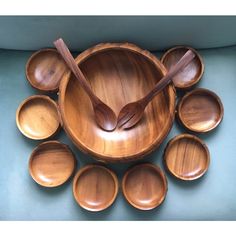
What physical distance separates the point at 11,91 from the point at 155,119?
492 mm

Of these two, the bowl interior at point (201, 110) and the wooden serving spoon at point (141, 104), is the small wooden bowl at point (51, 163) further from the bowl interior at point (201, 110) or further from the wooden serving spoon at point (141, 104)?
the bowl interior at point (201, 110)

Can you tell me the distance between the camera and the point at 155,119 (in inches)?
42.9

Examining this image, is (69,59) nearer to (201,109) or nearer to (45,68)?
(45,68)

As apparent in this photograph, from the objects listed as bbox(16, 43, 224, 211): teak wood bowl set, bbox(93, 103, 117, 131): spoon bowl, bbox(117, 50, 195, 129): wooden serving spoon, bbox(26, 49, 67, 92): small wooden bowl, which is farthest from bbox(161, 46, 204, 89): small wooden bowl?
bbox(26, 49, 67, 92): small wooden bowl

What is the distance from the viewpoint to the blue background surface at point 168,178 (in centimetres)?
111

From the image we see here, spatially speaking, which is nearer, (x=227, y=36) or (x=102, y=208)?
(x=102, y=208)

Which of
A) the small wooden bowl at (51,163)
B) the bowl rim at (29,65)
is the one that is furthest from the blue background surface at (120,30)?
the small wooden bowl at (51,163)

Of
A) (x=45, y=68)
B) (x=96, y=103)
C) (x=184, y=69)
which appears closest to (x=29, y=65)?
(x=45, y=68)

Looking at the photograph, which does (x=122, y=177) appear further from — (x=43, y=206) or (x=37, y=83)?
(x=37, y=83)

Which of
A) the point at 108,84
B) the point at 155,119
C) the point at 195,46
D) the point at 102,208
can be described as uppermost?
the point at 195,46

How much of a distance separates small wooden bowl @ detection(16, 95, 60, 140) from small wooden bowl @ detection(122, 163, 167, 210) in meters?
0.28

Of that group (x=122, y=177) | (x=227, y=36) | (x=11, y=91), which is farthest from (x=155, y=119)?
(x=11, y=91)

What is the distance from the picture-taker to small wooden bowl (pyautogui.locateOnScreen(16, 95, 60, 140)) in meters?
1.13

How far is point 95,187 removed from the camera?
3.62ft
